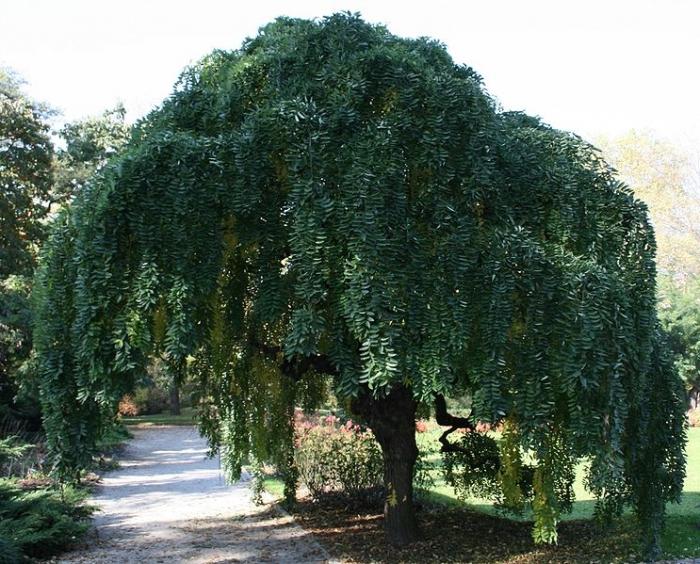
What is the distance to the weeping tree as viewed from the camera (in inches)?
210

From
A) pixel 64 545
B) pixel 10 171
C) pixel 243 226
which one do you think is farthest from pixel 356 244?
pixel 10 171

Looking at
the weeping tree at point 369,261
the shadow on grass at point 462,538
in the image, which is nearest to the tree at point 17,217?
the shadow on grass at point 462,538

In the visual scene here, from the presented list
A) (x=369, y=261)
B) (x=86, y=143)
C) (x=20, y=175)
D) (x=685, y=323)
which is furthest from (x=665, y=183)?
(x=369, y=261)

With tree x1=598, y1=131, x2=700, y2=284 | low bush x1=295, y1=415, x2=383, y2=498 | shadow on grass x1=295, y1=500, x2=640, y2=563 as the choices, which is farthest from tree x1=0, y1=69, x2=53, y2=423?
tree x1=598, y1=131, x2=700, y2=284

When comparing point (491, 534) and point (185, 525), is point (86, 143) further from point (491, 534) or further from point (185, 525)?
point (491, 534)

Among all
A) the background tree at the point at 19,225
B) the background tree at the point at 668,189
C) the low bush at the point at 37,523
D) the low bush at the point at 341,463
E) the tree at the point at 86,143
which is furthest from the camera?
the background tree at the point at 668,189

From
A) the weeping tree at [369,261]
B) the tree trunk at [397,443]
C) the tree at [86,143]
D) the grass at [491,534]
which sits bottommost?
the grass at [491,534]

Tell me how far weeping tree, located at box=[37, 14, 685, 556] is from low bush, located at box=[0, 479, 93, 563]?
6.96 feet

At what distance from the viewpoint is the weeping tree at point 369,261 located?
5324 millimetres

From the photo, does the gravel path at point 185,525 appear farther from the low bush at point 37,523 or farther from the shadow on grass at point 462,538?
the shadow on grass at point 462,538

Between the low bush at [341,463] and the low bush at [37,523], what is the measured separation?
10.4 feet

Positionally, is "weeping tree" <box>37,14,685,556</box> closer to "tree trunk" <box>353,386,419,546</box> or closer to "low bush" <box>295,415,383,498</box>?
"tree trunk" <box>353,386,419,546</box>

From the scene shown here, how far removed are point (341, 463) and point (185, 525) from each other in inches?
88.7

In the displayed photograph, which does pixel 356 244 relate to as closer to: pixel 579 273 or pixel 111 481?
pixel 579 273
